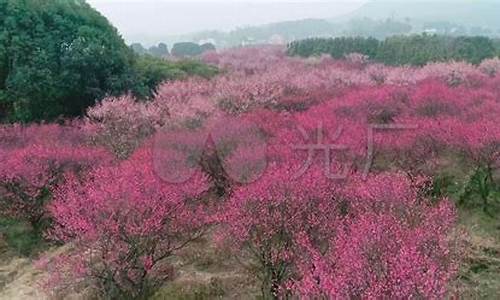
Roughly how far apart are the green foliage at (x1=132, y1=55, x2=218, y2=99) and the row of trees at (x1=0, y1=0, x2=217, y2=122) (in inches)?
10.4

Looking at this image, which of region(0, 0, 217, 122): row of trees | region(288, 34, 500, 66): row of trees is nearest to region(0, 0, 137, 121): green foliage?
region(0, 0, 217, 122): row of trees

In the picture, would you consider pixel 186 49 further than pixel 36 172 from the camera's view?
Yes

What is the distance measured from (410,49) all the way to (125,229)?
51.9 m

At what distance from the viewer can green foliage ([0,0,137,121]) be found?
3192 cm

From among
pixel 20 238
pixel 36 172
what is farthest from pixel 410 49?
pixel 20 238

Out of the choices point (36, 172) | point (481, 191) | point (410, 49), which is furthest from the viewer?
point (410, 49)

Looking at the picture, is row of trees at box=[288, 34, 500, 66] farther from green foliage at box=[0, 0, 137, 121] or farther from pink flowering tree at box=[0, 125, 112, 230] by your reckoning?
pink flowering tree at box=[0, 125, 112, 230]

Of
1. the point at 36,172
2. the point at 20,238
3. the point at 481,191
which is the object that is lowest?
the point at 20,238

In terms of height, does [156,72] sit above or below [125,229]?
above

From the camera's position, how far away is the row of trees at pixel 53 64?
3194 centimetres

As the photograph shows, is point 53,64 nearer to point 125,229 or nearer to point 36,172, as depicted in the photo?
point 36,172

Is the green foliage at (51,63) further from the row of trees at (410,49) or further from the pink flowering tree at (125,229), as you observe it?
the row of trees at (410,49)

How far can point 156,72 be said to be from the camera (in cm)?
4203

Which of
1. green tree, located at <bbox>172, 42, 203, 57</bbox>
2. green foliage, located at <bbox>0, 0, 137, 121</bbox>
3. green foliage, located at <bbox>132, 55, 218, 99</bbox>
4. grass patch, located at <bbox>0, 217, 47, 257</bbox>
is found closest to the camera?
grass patch, located at <bbox>0, 217, 47, 257</bbox>
